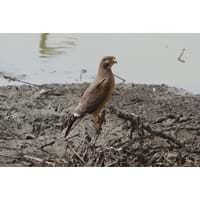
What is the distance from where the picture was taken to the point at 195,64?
69.7 inches

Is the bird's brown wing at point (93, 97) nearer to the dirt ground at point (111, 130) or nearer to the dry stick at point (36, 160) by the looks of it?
the dirt ground at point (111, 130)

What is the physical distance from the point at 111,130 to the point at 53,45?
13.7 inches

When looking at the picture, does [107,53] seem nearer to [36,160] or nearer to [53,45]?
[53,45]

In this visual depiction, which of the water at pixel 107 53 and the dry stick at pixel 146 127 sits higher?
the water at pixel 107 53

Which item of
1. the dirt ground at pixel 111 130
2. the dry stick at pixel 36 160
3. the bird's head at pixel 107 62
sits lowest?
the dry stick at pixel 36 160

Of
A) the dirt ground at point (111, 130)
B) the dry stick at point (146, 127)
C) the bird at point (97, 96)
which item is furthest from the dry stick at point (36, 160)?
the dry stick at point (146, 127)

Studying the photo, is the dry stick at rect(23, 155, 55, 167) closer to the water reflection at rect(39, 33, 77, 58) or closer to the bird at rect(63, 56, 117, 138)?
the bird at rect(63, 56, 117, 138)

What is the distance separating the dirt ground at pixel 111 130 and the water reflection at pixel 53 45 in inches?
4.6

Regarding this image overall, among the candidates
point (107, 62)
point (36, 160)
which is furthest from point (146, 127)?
point (36, 160)

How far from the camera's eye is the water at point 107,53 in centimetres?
176

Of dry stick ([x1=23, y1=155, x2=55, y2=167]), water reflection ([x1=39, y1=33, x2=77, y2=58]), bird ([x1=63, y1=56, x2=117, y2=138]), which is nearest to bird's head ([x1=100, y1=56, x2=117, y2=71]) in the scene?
bird ([x1=63, y1=56, x2=117, y2=138])

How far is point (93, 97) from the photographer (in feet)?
5.82

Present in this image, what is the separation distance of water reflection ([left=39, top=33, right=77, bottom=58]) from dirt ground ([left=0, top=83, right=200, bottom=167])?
117 mm
